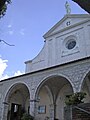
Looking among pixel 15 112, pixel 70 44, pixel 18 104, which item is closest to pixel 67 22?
pixel 70 44

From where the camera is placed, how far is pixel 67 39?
18.8 m

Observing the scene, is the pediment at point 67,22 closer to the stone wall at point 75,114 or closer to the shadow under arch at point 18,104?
the shadow under arch at point 18,104

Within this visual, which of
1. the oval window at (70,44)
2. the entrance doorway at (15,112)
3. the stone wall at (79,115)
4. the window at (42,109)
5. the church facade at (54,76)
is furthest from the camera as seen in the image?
the entrance doorway at (15,112)

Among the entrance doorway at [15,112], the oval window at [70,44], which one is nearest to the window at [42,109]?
the entrance doorway at [15,112]

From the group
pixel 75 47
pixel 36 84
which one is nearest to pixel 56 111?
pixel 36 84

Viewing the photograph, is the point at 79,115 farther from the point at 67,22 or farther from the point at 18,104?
the point at 67,22

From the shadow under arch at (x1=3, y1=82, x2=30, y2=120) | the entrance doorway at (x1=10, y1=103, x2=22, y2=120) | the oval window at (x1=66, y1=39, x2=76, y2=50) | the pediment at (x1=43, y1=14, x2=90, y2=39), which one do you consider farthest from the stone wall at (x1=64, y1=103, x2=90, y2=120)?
the entrance doorway at (x1=10, y1=103, x2=22, y2=120)

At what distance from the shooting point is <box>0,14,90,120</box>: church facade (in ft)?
44.2

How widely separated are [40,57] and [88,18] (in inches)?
231

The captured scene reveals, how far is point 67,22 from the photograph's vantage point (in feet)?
64.9

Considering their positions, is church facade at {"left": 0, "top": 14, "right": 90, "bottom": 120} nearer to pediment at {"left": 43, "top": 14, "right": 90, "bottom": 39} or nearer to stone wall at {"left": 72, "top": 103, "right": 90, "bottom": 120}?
pediment at {"left": 43, "top": 14, "right": 90, "bottom": 39}

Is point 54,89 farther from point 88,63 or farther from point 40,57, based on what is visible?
point 88,63

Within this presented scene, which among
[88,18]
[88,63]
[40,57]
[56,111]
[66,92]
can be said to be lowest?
[56,111]

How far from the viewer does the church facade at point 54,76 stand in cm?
1348
